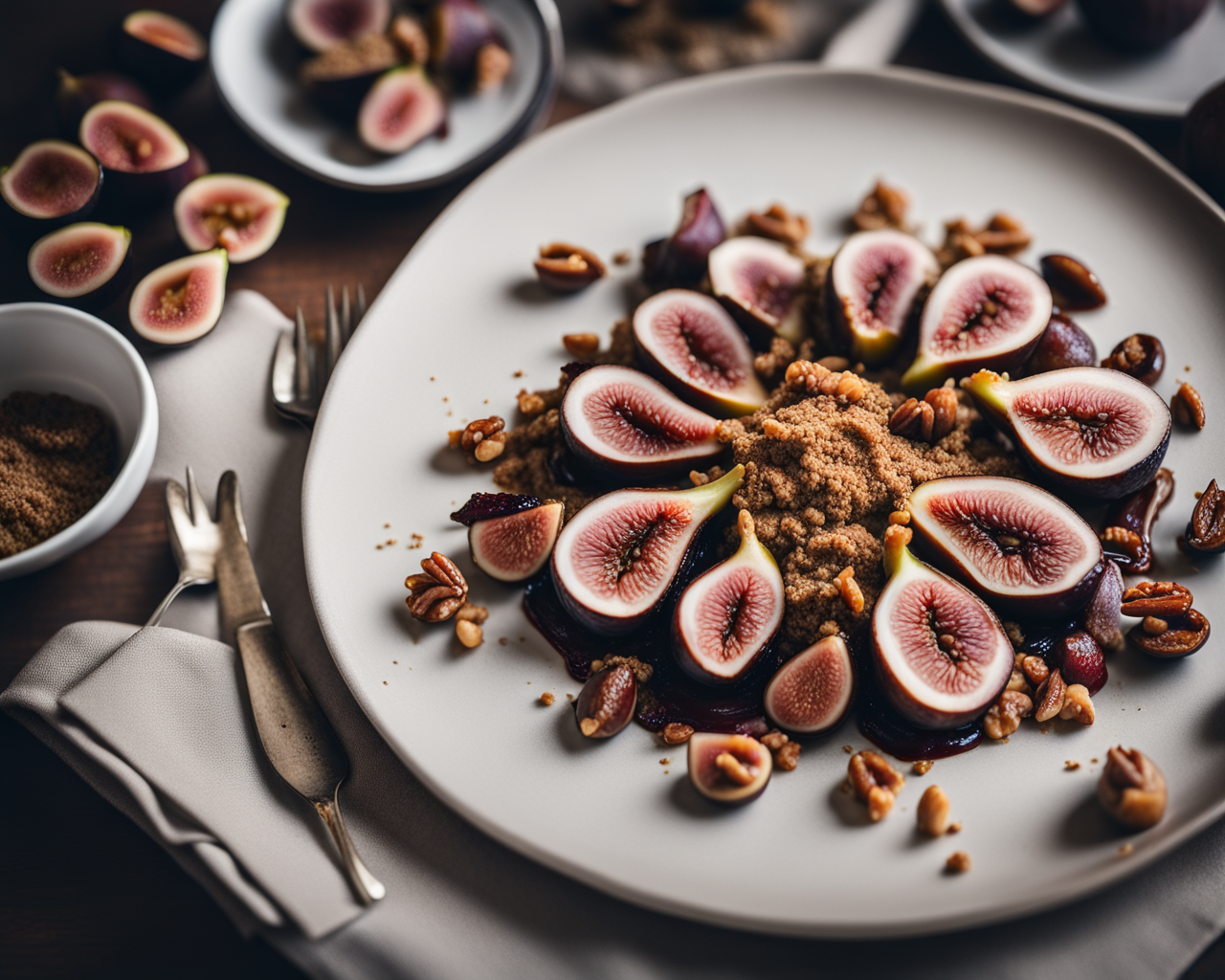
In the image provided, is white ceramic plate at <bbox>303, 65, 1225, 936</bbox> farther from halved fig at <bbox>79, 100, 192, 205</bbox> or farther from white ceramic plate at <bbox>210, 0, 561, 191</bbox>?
halved fig at <bbox>79, 100, 192, 205</bbox>

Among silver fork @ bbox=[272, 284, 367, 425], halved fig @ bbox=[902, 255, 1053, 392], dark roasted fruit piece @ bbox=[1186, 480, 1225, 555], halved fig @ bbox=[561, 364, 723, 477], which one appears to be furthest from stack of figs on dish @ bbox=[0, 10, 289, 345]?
dark roasted fruit piece @ bbox=[1186, 480, 1225, 555]

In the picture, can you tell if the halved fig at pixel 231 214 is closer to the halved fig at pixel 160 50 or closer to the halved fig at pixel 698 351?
the halved fig at pixel 160 50

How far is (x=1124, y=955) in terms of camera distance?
1.87 meters

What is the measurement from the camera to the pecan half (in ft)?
7.16

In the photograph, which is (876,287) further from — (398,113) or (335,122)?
(335,122)

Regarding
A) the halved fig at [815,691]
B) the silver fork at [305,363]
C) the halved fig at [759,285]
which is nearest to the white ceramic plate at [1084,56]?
the halved fig at [759,285]

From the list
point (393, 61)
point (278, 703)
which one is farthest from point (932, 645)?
point (393, 61)

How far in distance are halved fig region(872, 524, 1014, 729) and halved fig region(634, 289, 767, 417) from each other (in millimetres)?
589

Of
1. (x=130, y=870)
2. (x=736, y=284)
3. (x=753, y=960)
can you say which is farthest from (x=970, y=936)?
(x=130, y=870)

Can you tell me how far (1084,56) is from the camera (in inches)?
123

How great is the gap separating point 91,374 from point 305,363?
555 mm

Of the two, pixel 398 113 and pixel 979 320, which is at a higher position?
pixel 979 320

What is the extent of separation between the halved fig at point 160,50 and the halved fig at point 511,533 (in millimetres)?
1968

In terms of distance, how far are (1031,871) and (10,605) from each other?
2571 millimetres
